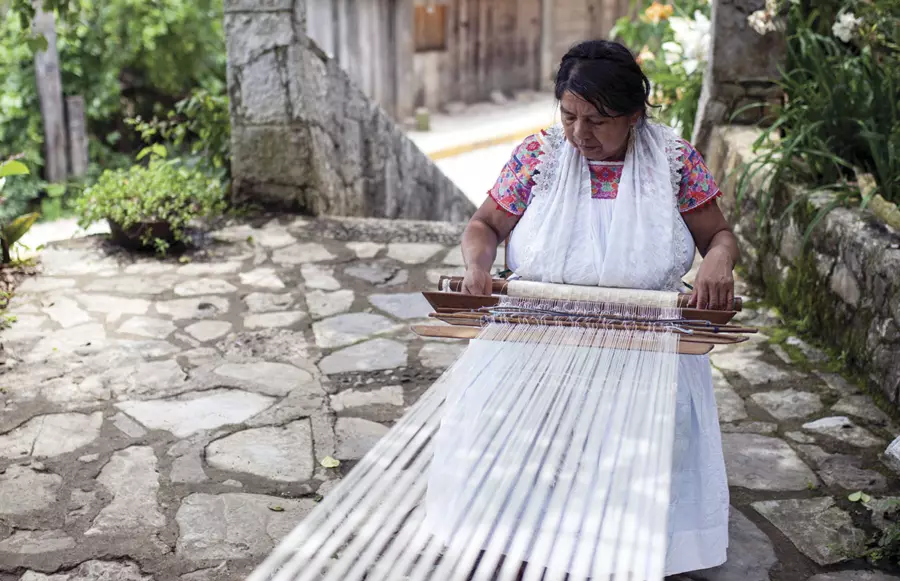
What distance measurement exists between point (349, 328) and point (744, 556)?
2.03 m

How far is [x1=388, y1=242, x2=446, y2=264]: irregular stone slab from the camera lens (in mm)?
5053

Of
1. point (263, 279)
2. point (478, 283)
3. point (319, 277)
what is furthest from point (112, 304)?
point (478, 283)

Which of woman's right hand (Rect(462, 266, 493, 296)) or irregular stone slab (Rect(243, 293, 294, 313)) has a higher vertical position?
woman's right hand (Rect(462, 266, 493, 296))

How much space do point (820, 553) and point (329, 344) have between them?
2.05m

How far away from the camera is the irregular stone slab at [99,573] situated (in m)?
2.42

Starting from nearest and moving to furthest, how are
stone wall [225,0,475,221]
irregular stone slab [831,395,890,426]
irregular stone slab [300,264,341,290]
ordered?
irregular stone slab [831,395,890,426] → irregular stone slab [300,264,341,290] → stone wall [225,0,475,221]

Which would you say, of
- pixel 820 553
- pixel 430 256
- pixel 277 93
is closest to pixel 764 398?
pixel 820 553

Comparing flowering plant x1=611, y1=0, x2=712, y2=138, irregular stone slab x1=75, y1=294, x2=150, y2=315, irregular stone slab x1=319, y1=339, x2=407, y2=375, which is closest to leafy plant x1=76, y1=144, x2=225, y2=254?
irregular stone slab x1=75, y1=294, x2=150, y2=315

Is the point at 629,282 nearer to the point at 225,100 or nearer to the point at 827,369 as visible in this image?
the point at 827,369

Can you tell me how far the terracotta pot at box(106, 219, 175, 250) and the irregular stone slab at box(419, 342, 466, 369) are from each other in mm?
1801

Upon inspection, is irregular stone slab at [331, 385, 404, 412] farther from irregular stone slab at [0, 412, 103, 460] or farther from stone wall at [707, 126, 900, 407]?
stone wall at [707, 126, 900, 407]

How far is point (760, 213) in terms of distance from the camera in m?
4.38

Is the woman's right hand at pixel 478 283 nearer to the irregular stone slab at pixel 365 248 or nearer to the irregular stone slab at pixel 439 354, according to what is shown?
the irregular stone slab at pixel 439 354

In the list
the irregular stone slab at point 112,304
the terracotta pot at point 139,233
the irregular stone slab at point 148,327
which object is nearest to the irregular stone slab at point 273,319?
the irregular stone slab at point 148,327
